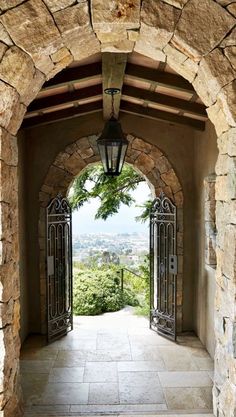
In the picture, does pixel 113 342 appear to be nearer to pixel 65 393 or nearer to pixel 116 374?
pixel 116 374

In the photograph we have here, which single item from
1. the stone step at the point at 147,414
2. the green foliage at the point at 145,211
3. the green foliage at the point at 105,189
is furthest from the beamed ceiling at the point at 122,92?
the stone step at the point at 147,414

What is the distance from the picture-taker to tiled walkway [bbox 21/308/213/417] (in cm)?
296

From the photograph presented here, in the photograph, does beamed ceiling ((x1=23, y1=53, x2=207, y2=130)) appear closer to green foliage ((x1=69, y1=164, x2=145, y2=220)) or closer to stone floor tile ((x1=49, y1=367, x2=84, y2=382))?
green foliage ((x1=69, y1=164, x2=145, y2=220))

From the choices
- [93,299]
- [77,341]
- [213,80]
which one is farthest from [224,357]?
[93,299]

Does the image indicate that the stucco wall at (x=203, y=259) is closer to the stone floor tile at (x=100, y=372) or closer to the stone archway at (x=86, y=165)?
the stone archway at (x=86, y=165)

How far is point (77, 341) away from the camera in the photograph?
459 cm

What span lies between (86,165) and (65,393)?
2834 mm

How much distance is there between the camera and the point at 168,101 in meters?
3.95

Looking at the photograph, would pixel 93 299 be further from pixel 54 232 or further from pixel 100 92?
pixel 100 92

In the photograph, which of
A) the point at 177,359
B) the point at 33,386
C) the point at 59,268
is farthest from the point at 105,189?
the point at 33,386

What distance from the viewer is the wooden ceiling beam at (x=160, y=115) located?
4.43 metres

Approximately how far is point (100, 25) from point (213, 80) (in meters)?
0.67

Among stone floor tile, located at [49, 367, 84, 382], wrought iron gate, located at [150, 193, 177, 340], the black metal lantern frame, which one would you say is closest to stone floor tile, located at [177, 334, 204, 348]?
wrought iron gate, located at [150, 193, 177, 340]

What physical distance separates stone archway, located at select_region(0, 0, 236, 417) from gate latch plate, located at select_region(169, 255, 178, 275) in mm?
2504
